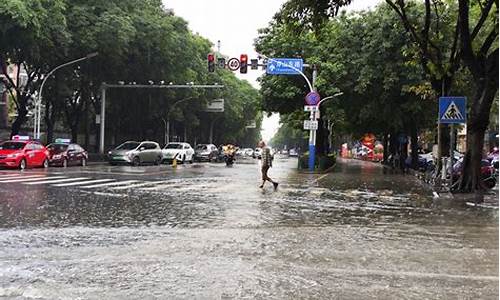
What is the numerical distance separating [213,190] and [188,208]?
4883 mm

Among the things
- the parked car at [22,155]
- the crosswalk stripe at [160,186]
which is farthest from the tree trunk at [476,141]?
Answer: the parked car at [22,155]

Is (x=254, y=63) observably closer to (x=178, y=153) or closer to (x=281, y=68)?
(x=281, y=68)

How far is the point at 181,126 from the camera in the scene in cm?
7131

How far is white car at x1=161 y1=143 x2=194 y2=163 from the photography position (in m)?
44.5

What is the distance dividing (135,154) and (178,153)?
21.6 ft

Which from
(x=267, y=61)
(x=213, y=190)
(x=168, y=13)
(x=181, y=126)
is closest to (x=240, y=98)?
(x=181, y=126)

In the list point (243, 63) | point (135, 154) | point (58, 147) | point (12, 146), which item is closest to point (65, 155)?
point (58, 147)

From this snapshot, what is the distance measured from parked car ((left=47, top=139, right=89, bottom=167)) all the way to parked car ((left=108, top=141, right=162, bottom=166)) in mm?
2049

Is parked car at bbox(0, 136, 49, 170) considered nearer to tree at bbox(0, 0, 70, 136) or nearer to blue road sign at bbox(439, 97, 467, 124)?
tree at bbox(0, 0, 70, 136)

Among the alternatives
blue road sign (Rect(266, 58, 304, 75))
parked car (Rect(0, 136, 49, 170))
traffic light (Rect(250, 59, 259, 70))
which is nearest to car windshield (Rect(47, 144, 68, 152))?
parked car (Rect(0, 136, 49, 170))

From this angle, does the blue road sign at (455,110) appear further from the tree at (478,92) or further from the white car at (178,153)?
the white car at (178,153)

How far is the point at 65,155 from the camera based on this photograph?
34344 millimetres

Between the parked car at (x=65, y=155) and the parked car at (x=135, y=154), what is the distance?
6.72 feet

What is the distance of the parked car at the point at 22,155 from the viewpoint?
1132 inches
